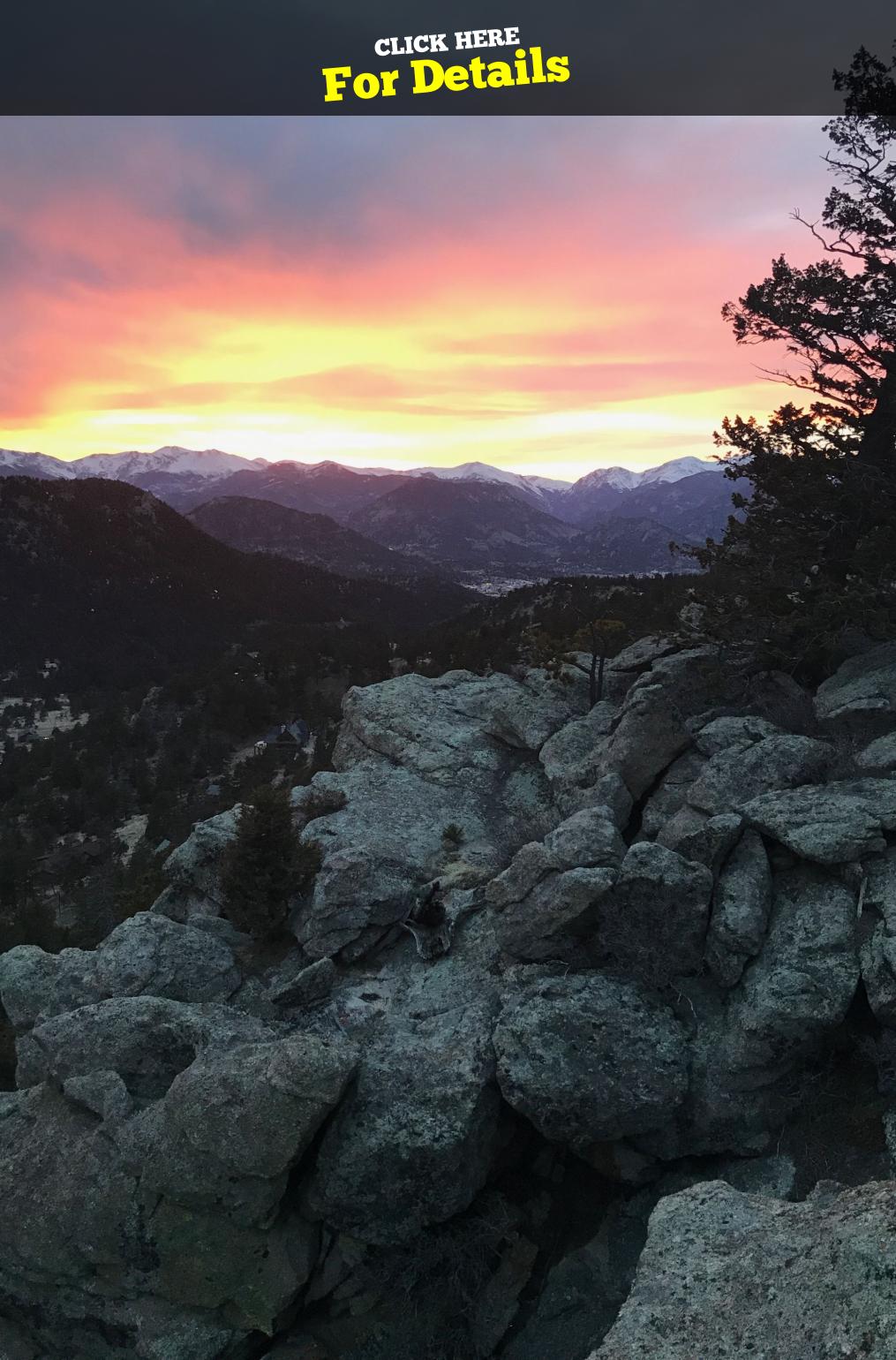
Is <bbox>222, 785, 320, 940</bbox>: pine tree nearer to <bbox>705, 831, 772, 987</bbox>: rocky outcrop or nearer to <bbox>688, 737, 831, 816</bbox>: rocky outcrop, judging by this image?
<bbox>705, 831, 772, 987</bbox>: rocky outcrop

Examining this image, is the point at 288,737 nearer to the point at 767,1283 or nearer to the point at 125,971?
the point at 125,971

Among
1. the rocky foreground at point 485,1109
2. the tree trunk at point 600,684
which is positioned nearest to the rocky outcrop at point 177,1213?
the rocky foreground at point 485,1109

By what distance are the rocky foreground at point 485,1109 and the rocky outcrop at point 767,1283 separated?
0.35 ft

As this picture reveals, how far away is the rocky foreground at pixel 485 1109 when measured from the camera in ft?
29.7

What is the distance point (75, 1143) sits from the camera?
387 inches

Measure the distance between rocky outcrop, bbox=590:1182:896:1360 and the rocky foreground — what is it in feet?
0.35

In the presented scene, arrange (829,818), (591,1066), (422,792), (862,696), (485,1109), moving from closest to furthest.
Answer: (591,1066), (485,1109), (829,818), (862,696), (422,792)

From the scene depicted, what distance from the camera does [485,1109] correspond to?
33.1 feet

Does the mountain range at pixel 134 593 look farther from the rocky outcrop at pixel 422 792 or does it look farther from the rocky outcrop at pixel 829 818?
the rocky outcrop at pixel 829 818

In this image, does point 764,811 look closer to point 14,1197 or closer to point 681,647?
point 681,647

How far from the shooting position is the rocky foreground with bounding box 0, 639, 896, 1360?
29.7ft

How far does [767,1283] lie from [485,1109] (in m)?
5.20

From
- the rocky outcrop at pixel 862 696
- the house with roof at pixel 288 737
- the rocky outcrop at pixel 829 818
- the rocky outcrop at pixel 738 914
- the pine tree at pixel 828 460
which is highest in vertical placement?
the pine tree at pixel 828 460

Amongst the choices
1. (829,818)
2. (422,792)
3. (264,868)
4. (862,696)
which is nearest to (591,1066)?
(829,818)
